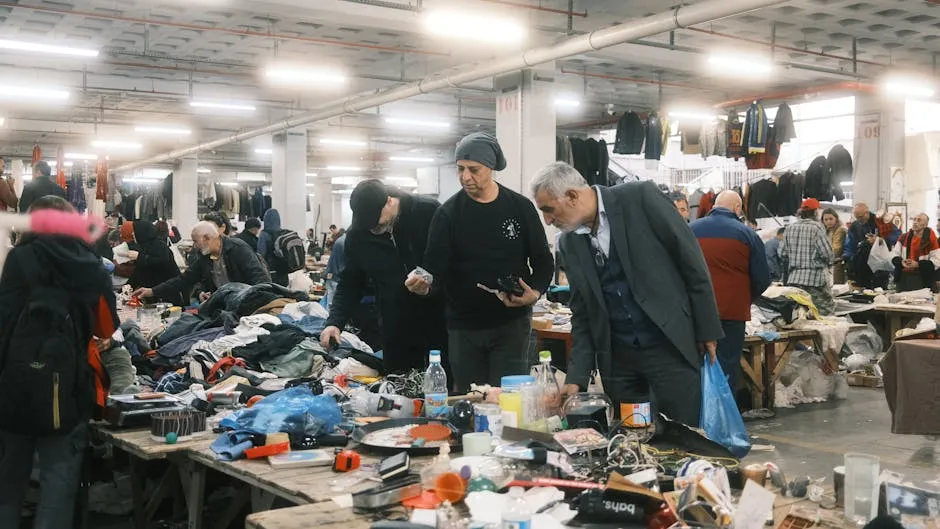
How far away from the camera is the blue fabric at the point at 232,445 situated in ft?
9.00

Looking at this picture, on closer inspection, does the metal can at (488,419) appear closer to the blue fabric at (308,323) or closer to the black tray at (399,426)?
the black tray at (399,426)

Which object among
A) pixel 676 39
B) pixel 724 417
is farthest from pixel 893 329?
pixel 724 417

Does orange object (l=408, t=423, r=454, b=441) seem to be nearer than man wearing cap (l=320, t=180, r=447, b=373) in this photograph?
Yes

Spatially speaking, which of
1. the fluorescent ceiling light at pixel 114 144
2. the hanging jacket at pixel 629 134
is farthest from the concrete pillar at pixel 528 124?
the fluorescent ceiling light at pixel 114 144

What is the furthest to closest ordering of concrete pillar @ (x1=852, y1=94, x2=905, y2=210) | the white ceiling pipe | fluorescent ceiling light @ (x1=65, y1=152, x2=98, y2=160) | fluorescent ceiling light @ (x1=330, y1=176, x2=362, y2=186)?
fluorescent ceiling light @ (x1=330, y1=176, x2=362, y2=186) < fluorescent ceiling light @ (x1=65, y1=152, x2=98, y2=160) < concrete pillar @ (x1=852, y1=94, x2=905, y2=210) < the white ceiling pipe

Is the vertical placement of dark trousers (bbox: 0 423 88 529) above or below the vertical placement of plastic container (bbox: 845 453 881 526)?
below

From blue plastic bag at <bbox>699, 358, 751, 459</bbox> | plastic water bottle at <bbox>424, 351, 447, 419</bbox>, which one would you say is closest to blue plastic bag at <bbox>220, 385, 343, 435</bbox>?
plastic water bottle at <bbox>424, 351, 447, 419</bbox>

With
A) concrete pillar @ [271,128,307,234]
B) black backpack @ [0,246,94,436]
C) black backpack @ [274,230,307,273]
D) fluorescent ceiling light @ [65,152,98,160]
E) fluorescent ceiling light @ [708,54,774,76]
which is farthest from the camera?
fluorescent ceiling light @ [65,152,98,160]

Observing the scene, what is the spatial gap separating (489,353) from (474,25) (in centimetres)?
483

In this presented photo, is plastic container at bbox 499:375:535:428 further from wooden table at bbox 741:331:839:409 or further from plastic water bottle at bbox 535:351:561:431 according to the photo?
wooden table at bbox 741:331:839:409

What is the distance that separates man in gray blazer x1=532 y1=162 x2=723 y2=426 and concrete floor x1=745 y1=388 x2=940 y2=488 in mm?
2027

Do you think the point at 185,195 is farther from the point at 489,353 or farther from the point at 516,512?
the point at 516,512

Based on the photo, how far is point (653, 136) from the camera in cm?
1330

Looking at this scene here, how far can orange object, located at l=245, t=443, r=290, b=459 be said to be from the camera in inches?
107
